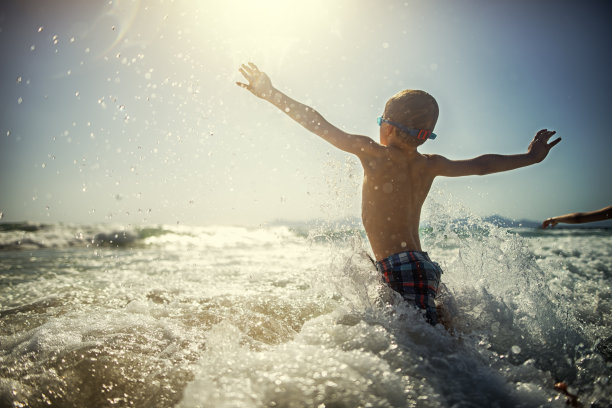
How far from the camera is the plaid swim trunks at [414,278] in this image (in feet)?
7.68

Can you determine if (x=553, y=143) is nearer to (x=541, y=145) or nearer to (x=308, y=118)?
(x=541, y=145)

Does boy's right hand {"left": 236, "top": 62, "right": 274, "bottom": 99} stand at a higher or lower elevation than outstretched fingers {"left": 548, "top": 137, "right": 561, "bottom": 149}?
higher

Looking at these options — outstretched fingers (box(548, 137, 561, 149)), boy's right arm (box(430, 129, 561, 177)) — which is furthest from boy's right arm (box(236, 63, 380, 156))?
outstretched fingers (box(548, 137, 561, 149))

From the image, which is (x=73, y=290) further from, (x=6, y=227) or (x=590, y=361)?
(x=6, y=227)

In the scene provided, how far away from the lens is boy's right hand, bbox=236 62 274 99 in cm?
248

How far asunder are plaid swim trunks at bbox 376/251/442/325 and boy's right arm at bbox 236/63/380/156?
89 centimetres

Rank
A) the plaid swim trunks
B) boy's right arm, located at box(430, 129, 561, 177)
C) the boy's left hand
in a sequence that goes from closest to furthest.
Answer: the plaid swim trunks, boy's right arm, located at box(430, 129, 561, 177), the boy's left hand

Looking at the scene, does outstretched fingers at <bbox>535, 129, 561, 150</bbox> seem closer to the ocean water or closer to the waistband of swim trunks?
the ocean water

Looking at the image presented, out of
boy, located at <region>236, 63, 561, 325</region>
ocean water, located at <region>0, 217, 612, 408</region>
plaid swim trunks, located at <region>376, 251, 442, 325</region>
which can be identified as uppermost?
boy, located at <region>236, 63, 561, 325</region>

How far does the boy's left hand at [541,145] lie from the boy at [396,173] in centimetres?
100

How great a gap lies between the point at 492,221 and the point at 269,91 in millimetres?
3532

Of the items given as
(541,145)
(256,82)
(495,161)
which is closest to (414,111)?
(495,161)

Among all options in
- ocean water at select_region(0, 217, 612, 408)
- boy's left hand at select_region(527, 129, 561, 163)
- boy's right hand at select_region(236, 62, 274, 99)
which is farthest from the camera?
boy's left hand at select_region(527, 129, 561, 163)

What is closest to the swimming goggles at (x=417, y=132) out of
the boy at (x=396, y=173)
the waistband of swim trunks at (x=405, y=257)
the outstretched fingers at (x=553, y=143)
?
the boy at (x=396, y=173)
